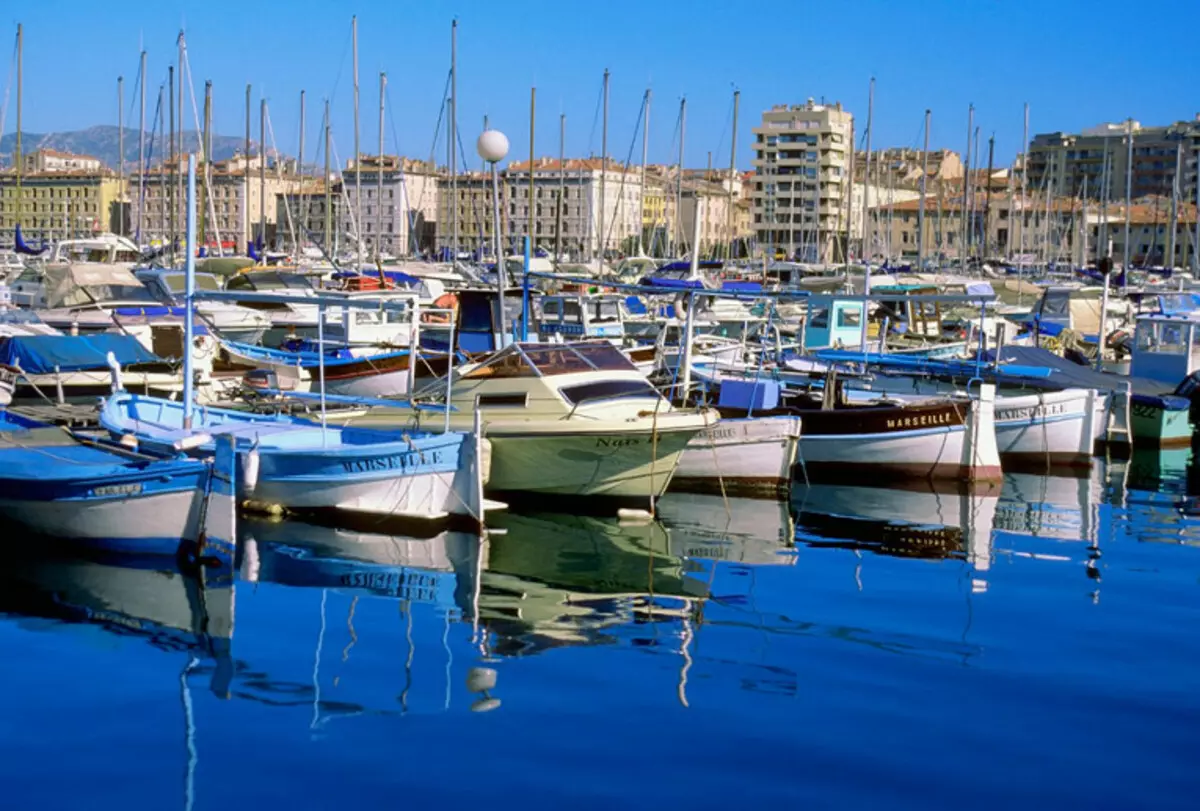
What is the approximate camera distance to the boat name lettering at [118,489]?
15.4m

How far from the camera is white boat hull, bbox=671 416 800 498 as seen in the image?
21.5m

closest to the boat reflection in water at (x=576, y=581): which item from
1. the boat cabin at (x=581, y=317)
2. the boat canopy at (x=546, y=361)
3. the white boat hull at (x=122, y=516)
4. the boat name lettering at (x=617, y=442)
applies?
the boat name lettering at (x=617, y=442)

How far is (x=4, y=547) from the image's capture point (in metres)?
16.3

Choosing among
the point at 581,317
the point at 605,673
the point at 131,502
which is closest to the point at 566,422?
the point at 131,502

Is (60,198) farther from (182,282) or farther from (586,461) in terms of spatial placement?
(586,461)

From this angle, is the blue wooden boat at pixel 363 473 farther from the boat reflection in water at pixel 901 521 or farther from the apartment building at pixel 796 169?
the apartment building at pixel 796 169

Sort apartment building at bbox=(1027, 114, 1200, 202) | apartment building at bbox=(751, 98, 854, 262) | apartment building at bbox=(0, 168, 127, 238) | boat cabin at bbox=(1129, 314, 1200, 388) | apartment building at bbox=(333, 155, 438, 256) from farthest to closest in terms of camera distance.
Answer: apartment building at bbox=(1027, 114, 1200, 202)
apartment building at bbox=(0, 168, 127, 238)
apartment building at bbox=(333, 155, 438, 256)
apartment building at bbox=(751, 98, 854, 262)
boat cabin at bbox=(1129, 314, 1200, 388)

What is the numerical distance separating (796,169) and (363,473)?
13093cm

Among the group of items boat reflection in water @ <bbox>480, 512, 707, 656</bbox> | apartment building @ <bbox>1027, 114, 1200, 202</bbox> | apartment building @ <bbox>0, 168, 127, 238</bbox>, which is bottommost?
boat reflection in water @ <bbox>480, 512, 707, 656</bbox>

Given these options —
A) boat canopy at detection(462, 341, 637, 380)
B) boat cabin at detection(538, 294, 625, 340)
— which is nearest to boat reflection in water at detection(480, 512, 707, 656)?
boat canopy at detection(462, 341, 637, 380)

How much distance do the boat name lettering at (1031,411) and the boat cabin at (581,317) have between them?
983 cm

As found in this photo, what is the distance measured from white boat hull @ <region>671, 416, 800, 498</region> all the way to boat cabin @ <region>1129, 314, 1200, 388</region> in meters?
13.3

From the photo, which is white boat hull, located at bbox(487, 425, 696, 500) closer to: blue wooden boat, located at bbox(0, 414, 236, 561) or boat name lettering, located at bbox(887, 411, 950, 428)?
blue wooden boat, located at bbox(0, 414, 236, 561)

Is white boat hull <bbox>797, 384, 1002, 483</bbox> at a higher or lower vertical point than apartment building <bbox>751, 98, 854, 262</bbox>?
lower
